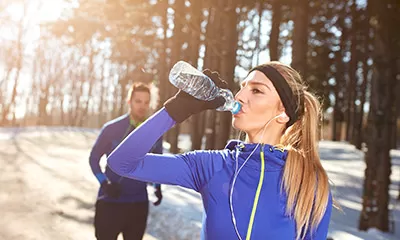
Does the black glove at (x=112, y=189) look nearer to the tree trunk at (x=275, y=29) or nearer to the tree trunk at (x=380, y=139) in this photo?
the tree trunk at (x=380, y=139)

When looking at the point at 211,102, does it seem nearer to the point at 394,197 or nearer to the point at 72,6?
the point at 394,197

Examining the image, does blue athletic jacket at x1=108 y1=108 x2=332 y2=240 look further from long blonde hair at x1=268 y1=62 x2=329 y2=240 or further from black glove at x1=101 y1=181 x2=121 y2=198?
black glove at x1=101 y1=181 x2=121 y2=198

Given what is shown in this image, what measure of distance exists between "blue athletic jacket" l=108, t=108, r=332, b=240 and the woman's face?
0.41 ft

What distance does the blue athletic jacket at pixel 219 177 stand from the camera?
219 centimetres

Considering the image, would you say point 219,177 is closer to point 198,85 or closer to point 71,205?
point 198,85

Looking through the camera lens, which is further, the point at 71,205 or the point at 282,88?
the point at 71,205

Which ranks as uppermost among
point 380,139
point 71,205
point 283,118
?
point 283,118

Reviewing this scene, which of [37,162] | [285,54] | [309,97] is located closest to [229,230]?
[309,97]

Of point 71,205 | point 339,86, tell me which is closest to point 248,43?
point 339,86

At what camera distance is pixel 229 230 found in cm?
219

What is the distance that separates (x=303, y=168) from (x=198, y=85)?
0.71 m

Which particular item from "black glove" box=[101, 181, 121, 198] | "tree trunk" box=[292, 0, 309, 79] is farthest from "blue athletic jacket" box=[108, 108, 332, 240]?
"tree trunk" box=[292, 0, 309, 79]

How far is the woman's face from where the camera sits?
7.84 feet

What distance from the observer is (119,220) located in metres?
5.02
